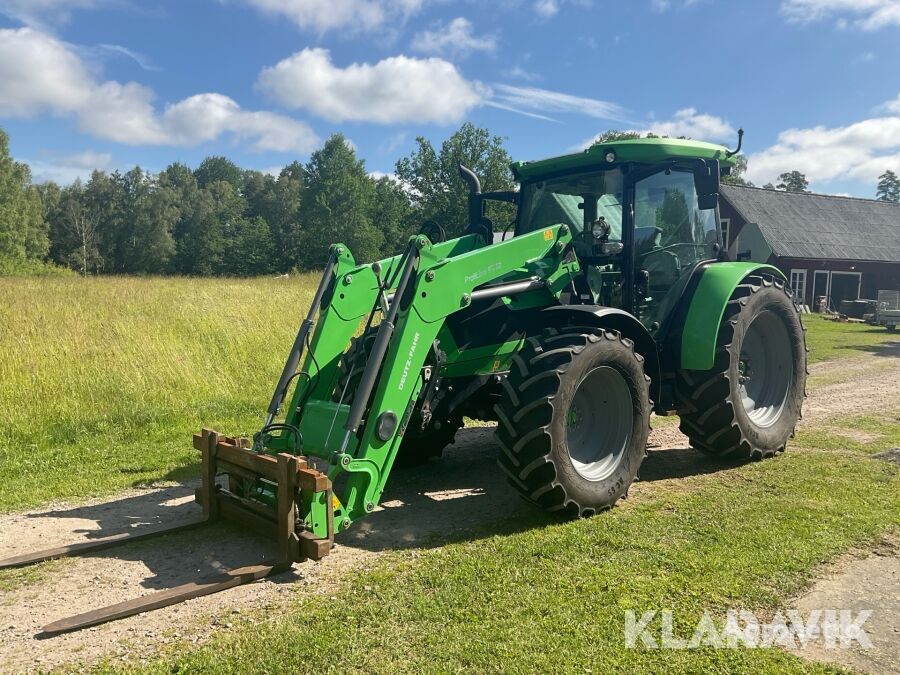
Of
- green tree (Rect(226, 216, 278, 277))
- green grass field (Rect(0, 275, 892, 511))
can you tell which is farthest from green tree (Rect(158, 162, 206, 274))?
green grass field (Rect(0, 275, 892, 511))

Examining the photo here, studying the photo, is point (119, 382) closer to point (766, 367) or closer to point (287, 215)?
point (766, 367)

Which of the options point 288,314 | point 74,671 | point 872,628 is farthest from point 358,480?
point 288,314

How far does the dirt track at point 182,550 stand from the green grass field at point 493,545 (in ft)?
0.71

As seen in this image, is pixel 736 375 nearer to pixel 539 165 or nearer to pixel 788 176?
pixel 539 165

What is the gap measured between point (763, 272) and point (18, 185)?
1998 inches

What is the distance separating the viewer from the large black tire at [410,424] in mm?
5113

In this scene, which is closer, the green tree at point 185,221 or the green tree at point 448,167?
the green tree at point 448,167

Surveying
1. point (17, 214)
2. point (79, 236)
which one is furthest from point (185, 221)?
point (17, 214)

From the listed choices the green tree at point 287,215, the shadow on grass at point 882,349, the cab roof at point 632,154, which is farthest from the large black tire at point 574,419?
the green tree at point 287,215

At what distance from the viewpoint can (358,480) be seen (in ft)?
13.8

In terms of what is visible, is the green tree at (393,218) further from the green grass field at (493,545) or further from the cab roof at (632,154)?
the cab roof at (632,154)

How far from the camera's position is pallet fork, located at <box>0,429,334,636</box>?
357cm

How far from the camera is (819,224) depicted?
33312 millimetres

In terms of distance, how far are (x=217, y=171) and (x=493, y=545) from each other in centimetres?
11558
